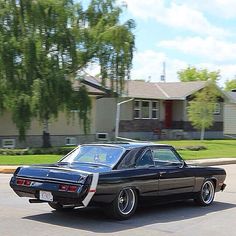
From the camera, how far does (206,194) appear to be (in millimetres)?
11609

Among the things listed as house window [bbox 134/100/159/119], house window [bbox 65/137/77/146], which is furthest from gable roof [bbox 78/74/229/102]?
house window [bbox 65/137/77/146]

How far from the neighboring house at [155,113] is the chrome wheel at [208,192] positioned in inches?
1025

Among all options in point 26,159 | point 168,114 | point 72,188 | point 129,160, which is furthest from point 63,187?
point 168,114

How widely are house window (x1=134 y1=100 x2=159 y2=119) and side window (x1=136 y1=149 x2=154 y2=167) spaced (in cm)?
3046

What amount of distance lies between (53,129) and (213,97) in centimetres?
1376

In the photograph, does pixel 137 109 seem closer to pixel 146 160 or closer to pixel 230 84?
pixel 146 160

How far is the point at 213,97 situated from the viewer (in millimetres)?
41125

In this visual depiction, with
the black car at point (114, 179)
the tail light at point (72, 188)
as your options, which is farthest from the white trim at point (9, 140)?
the tail light at point (72, 188)

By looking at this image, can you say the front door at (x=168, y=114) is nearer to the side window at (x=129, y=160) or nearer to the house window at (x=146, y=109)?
the house window at (x=146, y=109)

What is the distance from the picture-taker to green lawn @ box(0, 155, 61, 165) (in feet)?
70.2

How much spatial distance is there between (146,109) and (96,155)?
3204 centimetres

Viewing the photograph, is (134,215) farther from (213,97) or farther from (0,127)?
(213,97)

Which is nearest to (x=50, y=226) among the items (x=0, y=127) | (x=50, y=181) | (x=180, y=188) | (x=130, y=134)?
(x=50, y=181)

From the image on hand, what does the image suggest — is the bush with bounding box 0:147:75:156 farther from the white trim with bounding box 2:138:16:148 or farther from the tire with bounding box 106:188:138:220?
the tire with bounding box 106:188:138:220
